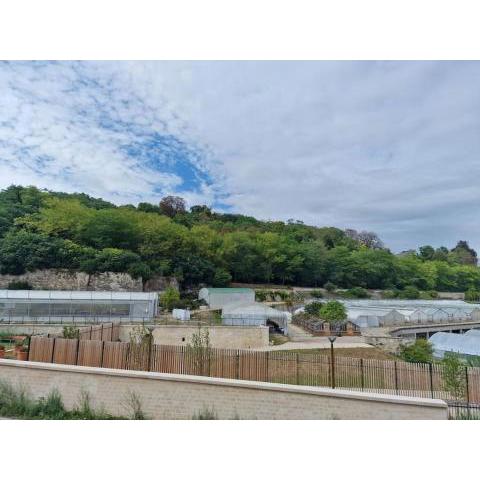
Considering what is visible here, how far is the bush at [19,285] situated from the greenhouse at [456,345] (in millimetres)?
46501

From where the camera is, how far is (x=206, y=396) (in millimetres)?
10430

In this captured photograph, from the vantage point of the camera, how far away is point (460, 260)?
409 feet

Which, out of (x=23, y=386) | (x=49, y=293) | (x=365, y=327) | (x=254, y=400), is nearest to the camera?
(x=254, y=400)

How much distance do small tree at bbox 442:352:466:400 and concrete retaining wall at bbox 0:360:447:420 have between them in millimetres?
4542

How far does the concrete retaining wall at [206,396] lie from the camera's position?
362 inches

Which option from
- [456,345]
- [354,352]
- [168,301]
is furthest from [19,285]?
[456,345]

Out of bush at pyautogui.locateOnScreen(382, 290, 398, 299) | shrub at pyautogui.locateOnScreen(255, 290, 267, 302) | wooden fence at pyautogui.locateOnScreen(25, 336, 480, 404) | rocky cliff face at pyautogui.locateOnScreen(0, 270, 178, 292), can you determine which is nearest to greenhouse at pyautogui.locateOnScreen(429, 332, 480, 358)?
wooden fence at pyautogui.locateOnScreen(25, 336, 480, 404)

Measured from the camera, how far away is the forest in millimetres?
47938

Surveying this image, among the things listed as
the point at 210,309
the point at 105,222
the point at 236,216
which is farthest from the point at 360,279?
the point at 105,222

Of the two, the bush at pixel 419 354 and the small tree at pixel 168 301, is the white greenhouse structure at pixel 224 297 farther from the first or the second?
the bush at pixel 419 354

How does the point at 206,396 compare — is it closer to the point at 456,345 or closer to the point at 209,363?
the point at 209,363

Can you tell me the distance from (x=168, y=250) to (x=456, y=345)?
4161 centimetres

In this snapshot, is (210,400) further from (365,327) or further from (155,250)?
(155,250)

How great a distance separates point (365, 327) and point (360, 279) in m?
44.2
